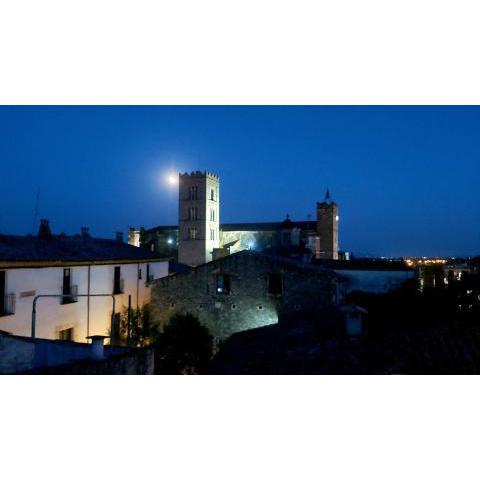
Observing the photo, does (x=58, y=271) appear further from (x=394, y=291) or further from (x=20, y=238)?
(x=394, y=291)

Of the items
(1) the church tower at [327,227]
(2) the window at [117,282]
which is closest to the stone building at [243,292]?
(2) the window at [117,282]

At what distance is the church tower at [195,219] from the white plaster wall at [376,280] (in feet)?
69.0

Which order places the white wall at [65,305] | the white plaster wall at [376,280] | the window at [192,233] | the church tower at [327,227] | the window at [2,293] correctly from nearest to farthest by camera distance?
A: the window at [2,293] < the white wall at [65,305] < the white plaster wall at [376,280] < the window at [192,233] < the church tower at [327,227]

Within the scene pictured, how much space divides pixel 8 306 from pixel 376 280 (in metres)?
18.9

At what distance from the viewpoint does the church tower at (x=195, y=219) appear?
1658 inches

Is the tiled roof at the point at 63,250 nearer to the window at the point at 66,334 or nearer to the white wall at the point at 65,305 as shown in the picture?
the white wall at the point at 65,305

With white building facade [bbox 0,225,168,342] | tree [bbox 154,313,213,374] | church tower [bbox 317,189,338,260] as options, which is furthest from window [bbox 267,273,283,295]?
church tower [bbox 317,189,338,260]

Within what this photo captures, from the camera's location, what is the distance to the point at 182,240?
42.7 metres

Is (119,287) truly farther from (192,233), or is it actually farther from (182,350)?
(192,233)

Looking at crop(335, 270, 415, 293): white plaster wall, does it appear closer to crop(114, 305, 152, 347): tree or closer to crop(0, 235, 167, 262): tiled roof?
crop(114, 305, 152, 347): tree

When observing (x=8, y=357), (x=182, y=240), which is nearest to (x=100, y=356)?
(x=8, y=357)

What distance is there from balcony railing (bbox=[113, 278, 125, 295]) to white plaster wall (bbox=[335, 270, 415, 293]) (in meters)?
12.5

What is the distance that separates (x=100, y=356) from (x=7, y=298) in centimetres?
687

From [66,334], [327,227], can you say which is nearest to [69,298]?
[66,334]
